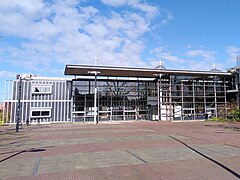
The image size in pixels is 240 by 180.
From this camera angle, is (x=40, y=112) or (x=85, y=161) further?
(x=40, y=112)

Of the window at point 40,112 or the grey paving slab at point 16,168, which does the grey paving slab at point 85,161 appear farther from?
the window at point 40,112

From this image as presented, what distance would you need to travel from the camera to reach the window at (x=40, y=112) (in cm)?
3375

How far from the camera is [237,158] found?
888 cm

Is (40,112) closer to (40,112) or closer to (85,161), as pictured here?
(40,112)

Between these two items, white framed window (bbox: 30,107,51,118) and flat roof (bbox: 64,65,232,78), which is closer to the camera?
flat roof (bbox: 64,65,232,78)

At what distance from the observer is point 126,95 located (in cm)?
3891

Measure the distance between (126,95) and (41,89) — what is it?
13021 millimetres

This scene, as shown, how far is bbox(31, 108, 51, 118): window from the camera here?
111ft

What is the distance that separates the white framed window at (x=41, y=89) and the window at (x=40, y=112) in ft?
7.86

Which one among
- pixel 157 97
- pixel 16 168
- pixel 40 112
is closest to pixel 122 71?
pixel 157 97

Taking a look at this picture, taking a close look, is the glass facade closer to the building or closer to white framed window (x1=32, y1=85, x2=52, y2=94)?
the building

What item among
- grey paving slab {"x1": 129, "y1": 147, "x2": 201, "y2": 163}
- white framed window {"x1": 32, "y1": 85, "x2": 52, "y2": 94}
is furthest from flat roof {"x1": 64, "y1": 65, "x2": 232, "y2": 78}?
grey paving slab {"x1": 129, "y1": 147, "x2": 201, "y2": 163}

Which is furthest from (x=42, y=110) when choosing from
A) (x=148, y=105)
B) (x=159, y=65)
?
(x=159, y=65)

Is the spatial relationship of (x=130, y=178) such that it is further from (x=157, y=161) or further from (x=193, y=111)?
(x=193, y=111)
